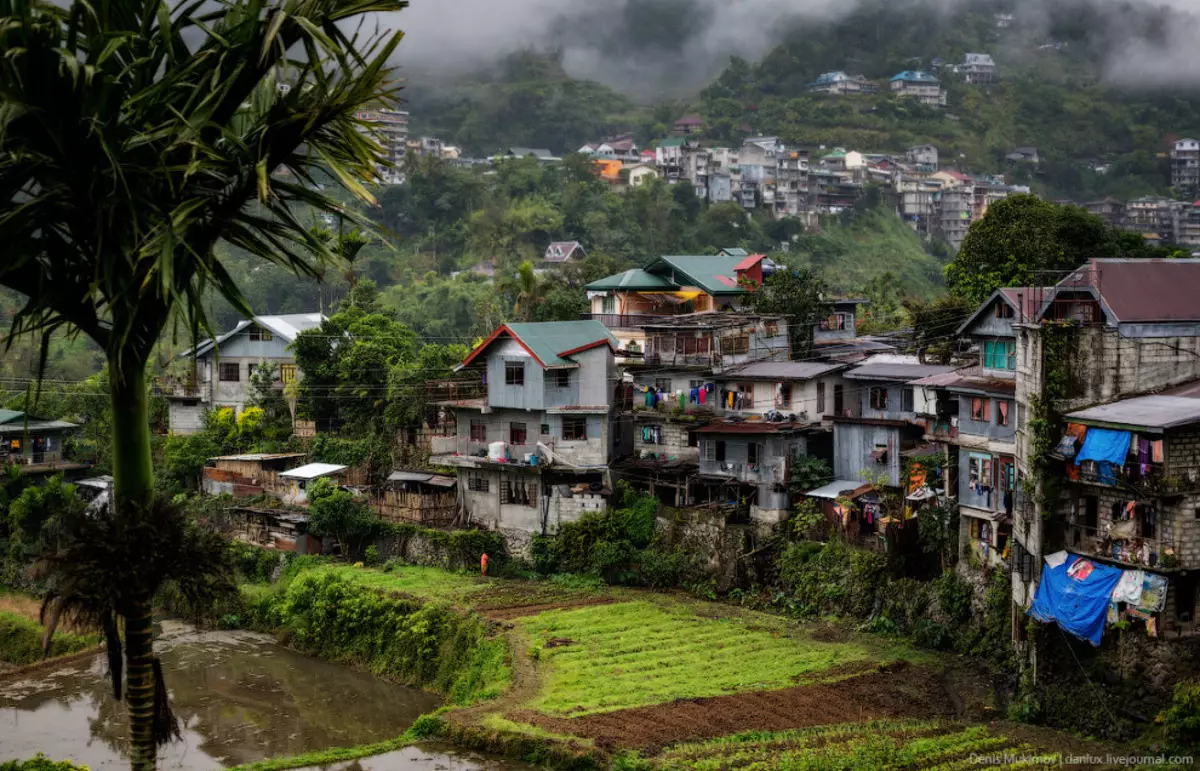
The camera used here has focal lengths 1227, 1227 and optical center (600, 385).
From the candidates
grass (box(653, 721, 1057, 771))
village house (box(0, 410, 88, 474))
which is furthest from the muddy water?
village house (box(0, 410, 88, 474))

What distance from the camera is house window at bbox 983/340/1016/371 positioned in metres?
33.1

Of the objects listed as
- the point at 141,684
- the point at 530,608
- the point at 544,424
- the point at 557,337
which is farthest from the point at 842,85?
the point at 141,684

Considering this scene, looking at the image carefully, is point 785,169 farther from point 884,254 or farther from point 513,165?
point 513,165

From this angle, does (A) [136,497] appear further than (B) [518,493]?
No

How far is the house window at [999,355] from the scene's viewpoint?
33125 millimetres

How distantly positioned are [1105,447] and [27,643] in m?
31.8

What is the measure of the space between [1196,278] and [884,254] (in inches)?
3050

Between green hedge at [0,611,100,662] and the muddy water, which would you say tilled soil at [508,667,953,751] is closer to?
the muddy water

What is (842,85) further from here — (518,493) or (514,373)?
(518,493)

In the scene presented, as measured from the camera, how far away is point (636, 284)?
5203 centimetres

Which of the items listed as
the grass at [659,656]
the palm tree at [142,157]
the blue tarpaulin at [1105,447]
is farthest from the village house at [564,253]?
the palm tree at [142,157]

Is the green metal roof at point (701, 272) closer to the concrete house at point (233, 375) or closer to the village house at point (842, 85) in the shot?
the concrete house at point (233, 375)

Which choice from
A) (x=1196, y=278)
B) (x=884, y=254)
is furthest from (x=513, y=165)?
(x=1196, y=278)

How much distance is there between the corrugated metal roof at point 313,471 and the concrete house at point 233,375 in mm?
7671
